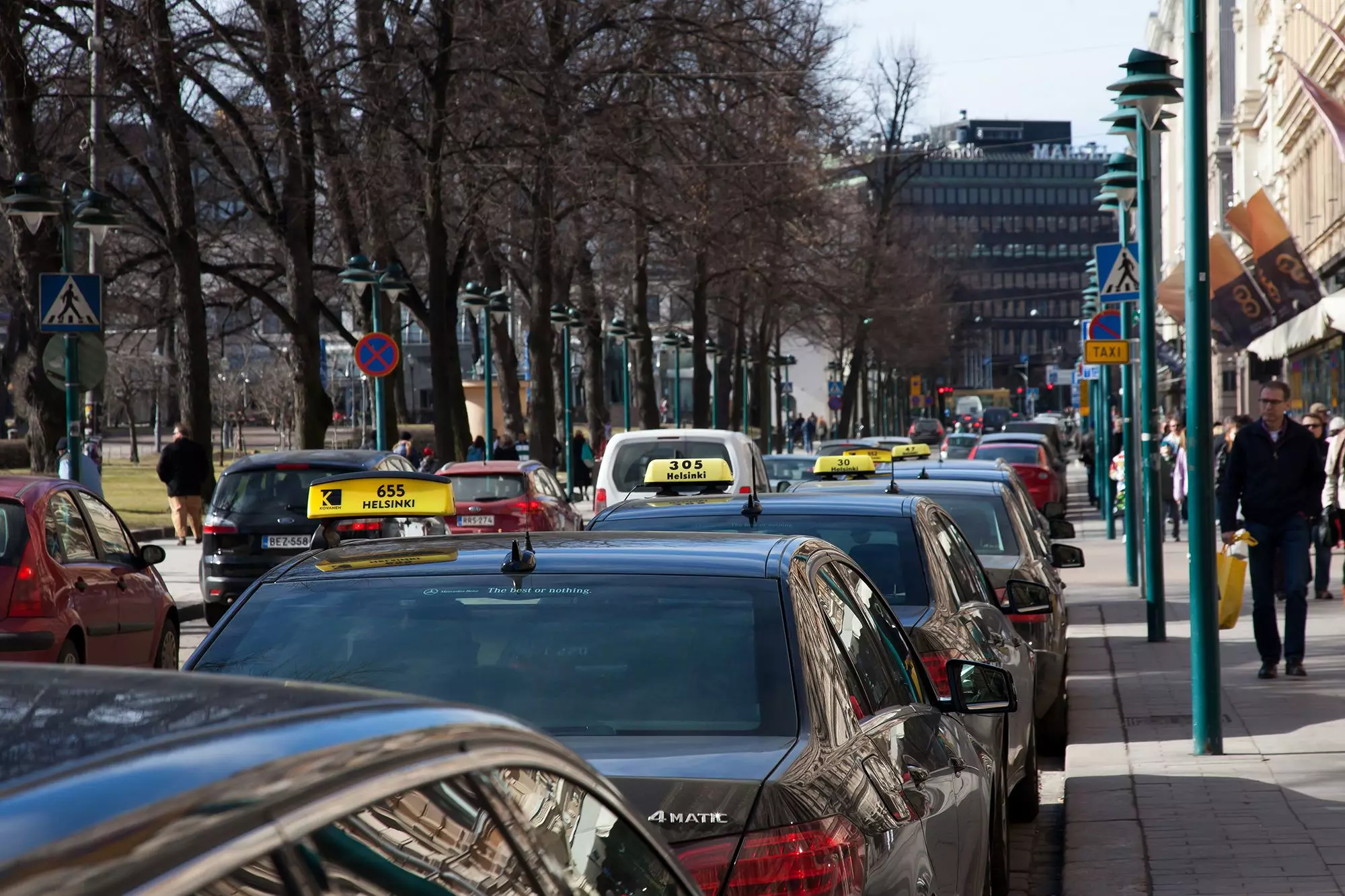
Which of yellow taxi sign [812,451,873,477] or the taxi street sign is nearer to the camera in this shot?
yellow taxi sign [812,451,873,477]

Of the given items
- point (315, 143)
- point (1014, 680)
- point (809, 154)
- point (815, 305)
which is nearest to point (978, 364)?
point (815, 305)

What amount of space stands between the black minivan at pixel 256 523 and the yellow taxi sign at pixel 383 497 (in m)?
8.09

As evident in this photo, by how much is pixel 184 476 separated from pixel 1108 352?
47.9 feet

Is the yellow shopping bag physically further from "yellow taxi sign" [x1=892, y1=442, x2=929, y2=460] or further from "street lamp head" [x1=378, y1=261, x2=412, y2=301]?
"street lamp head" [x1=378, y1=261, x2=412, y2=301]

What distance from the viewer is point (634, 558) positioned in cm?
454

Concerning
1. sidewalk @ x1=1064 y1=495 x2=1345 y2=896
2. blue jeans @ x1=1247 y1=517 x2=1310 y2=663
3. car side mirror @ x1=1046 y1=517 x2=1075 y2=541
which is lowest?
sidewalk @ x1=1064 y1=495 x2=1345 y2=896

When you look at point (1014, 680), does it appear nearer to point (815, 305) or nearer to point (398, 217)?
point (398, 217)

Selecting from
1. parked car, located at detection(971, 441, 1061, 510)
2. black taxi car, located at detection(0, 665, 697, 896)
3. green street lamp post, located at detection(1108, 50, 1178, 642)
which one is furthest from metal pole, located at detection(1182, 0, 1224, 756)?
parked car, located at detection(971, 441, 1061, 510)

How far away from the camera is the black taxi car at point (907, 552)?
707 cm

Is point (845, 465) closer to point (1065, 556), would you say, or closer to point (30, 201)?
point (1065, 556)

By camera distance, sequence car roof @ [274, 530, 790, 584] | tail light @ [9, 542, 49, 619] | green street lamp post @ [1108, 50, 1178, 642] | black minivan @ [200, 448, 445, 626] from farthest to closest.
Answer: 1. black minivan @ [200, 448, 445, 626]
2. green street lamp post @ [1108, 50, 1178, 642]
3. tail light @ [9, 542, 49, 619]
4. car roof @ [274, 530, 790, 584]

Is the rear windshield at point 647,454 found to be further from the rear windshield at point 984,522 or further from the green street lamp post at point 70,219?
the rear windshield at point 984,522

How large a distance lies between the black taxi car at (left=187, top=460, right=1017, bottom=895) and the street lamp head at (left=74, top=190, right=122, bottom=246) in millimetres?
17400

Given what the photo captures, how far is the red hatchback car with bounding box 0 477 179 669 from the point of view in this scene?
1045cm
